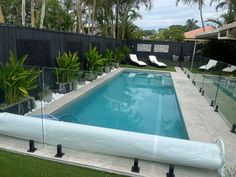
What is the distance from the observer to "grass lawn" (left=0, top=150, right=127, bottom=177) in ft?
10.8

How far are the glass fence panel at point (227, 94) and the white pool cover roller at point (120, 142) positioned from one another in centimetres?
262

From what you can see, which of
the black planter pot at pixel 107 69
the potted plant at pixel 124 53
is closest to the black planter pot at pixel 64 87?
the black planter pot at pixel 107 69

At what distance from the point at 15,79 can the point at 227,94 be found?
568 centimetres

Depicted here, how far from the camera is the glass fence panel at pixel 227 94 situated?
5871mm

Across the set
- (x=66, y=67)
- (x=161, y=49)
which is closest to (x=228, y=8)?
(x=161, y=49)

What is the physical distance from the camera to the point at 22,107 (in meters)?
5.75

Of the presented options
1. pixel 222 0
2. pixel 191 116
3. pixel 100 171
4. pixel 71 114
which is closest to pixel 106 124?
pixel 71 114

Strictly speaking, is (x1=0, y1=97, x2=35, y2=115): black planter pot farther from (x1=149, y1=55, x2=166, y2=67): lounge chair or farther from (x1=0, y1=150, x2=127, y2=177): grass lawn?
(x1=149, y1=55, x2=166, y2=67): lounge chair

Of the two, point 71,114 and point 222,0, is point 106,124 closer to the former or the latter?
point 71,114

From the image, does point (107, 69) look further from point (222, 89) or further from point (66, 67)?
point (222, 89)

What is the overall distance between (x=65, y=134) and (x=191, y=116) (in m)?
3.91

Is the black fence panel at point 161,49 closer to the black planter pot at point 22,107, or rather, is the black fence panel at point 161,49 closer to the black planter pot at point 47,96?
the black planter pot at point 47,96

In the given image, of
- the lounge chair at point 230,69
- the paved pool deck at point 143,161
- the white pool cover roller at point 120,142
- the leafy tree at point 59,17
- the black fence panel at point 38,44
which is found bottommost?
the paved pool deck at point 143,161

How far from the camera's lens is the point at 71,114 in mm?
6754
